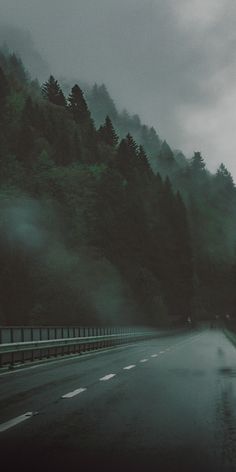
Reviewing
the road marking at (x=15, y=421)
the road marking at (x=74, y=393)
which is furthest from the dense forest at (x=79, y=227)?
the road marking at (x=15, y=421)

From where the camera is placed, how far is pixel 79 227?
88.8m

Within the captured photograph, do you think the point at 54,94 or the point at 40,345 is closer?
the point at 40,345

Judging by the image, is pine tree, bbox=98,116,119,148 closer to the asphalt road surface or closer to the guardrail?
the guardrail

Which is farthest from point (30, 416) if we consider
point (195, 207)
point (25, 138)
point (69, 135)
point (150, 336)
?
point (195, 207)

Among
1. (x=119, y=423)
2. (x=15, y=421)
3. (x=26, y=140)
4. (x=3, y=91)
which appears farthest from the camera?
(x=3, y=91)

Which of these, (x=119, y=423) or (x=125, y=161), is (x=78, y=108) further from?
(x=119, y=423)

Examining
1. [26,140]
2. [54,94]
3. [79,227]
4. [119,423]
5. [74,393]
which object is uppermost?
[54,94]

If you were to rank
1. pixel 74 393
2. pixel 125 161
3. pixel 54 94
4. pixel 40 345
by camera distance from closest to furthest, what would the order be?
pixel 74 393
pixel 40 345
pixel 125 161
pixel 54 94

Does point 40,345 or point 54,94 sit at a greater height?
point 54,94

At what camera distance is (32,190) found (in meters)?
86.9

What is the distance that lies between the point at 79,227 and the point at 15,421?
79453mm

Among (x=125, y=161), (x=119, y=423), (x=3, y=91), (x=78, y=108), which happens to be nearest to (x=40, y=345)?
(x=119, y=423)

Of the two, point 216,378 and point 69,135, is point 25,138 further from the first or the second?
point 216,378

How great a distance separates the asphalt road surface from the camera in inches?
274
